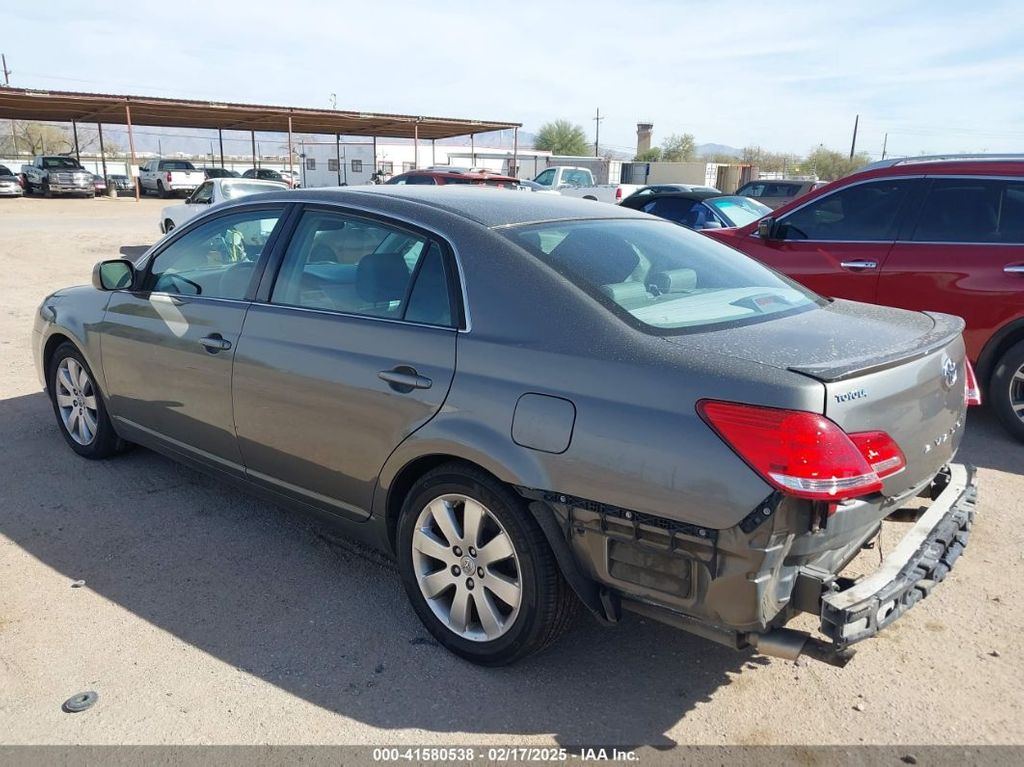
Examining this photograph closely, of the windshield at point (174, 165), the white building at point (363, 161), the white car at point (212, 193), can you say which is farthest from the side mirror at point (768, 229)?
the windshield at point (174, 165)

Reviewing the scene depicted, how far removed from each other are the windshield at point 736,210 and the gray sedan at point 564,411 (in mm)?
6852

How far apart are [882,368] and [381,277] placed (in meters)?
1.91

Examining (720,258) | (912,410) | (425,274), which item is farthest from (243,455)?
(912,410)

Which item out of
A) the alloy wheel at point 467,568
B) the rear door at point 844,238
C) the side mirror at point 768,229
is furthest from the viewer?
the side mirror at point 768,229

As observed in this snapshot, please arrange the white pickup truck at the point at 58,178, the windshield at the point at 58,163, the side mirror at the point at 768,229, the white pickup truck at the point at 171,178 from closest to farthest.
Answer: the side mirror at the point at 768,229 → the white pickup truck at the point at 58,178 → the windshield at the point at 58,163 → the white pickup truck at the point at 171,178

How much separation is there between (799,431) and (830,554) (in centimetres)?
46

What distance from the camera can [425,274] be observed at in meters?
3.13

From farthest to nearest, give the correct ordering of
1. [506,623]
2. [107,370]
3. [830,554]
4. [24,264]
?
[24,264] < [107,370] < [506,623] < [830,554]

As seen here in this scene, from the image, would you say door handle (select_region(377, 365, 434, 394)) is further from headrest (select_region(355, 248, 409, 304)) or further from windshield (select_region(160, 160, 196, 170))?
windshield (select_region(160, 160, 196, 170))

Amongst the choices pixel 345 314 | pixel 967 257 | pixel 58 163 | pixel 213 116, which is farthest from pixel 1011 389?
pixel 58 163

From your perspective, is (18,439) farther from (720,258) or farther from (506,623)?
(720,258)

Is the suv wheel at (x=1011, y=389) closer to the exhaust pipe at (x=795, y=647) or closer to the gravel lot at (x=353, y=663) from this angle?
the gravel lot at (x=353, y=663)

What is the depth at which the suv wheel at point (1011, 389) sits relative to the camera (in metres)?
5.36

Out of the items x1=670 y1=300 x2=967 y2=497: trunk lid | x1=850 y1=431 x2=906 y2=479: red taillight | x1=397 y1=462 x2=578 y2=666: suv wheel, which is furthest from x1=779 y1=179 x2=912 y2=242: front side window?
x1=397 y1=462 x2=578 y2=666: suv wheel
